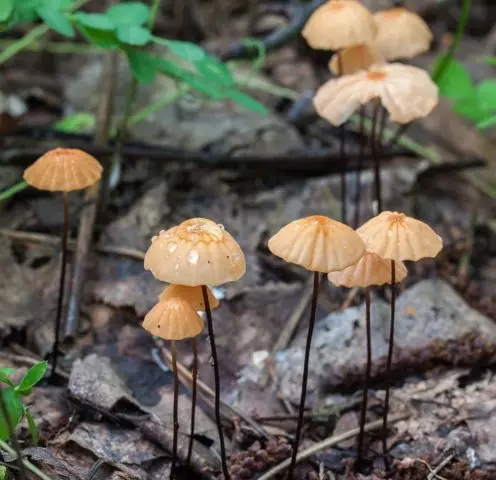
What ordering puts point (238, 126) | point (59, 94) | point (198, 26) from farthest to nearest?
point (198, 26), point (59, 94), point (238, 126)

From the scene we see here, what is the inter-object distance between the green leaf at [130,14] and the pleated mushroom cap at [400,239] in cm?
149

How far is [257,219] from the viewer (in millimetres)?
3320

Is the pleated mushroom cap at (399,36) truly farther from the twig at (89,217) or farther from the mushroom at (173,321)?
the mushroom at (173,321)

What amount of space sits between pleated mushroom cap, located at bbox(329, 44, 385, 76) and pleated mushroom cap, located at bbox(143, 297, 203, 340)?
1502mm

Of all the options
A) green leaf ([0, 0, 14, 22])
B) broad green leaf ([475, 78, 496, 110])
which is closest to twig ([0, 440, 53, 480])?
green leaf ([0, 0, 14, 22])

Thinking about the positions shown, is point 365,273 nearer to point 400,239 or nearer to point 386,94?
point 400,239

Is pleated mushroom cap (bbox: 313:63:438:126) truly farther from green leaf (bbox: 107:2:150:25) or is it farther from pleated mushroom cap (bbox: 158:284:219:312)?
pleated mushroom cap (bbox: 158:284:219:312)

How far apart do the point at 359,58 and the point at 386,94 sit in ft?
1.66

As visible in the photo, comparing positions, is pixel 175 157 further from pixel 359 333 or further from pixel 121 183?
pixel 359 333

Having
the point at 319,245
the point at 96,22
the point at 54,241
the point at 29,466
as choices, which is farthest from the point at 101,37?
the point at 29,466

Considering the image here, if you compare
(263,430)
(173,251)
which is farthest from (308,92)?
(173,251)

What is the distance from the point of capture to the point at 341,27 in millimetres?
2596

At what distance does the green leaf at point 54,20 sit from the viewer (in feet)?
8.28

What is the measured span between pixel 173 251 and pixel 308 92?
2487 millimetres
